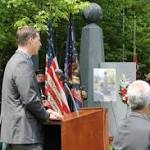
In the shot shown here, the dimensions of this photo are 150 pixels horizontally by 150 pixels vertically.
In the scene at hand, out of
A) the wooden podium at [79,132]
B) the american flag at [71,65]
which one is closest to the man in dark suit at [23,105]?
the wooden podium at [79,132]

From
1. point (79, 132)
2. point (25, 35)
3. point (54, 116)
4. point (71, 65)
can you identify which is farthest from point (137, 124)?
point (71, 65)

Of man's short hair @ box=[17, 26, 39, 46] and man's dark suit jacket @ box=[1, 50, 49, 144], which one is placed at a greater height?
man's short hair @ box=[17, 26, 39, 46]

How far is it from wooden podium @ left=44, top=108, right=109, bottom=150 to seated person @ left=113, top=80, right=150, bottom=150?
1.22m

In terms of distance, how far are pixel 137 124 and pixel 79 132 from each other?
5.11ft

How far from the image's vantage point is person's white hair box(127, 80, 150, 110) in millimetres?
4418

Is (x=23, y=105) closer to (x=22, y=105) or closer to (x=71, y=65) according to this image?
(x=22, y=105)

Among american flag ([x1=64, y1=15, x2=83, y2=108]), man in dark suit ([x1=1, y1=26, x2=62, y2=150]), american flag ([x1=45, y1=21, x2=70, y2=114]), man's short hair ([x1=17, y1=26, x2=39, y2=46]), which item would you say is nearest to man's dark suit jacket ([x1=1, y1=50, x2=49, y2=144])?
man in dark suit ([x1=1, y1=26, x2=62, y2=150])

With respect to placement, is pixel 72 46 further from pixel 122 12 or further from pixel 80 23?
pixel 122 12

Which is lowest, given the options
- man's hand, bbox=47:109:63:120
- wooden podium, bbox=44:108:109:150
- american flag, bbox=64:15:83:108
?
wooden podium, bbox=44:108:109:150

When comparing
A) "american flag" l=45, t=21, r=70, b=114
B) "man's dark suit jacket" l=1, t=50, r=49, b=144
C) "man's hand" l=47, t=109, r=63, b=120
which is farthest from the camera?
"american flag" l=45, t=21, r=70, b=114

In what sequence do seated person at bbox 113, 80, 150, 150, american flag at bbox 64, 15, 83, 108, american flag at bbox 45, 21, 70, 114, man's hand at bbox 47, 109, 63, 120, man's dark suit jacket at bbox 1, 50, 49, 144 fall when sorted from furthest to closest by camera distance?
american flag at bbox 64, 15, 83, 108
american flag at bbox 45, 21, 70, 114
man's hand at bbox 47, 109, 63, 120
man's dark suit jacket at bbox 1, 50, 49, 144
seated person at bbox 113, 80, 150, 150

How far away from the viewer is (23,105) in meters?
5.53

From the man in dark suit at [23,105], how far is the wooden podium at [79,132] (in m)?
0.17

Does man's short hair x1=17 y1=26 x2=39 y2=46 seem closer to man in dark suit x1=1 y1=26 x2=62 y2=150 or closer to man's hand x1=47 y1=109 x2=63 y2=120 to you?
man in dark suit x1=1 y1=26 x2=62 y2=150
